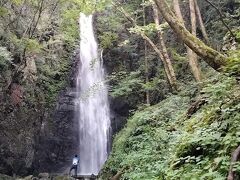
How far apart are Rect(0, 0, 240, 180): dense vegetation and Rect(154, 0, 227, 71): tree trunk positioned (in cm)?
2

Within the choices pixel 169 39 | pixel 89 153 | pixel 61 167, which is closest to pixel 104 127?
pixel 89 153

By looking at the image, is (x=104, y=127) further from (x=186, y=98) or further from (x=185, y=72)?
(x=186, y=98)

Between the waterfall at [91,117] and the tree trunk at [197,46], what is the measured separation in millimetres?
15230

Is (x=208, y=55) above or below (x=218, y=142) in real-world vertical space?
above

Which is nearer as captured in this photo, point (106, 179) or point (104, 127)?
point (106, 179)

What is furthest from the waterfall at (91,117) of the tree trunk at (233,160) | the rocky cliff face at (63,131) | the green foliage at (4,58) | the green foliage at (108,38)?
the tree trunk at (233,160)

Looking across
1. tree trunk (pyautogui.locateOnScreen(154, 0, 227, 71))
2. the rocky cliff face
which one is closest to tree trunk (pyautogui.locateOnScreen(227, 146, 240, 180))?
tree trunk (pyautogui.locateOnScreen(154, 0, 227, 71))

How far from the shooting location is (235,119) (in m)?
3.99

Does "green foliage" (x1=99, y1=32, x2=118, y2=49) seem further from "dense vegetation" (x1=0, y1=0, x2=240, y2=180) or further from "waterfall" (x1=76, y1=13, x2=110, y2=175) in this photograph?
"waterfall" (x1=76, y1=13, x2=110, y2=175)

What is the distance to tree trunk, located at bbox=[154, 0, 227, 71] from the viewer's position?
557 cm

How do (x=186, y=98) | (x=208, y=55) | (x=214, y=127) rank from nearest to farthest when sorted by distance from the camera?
1. (x=214, y=127)
2. (x=208, y=55)
3. (x=186, y=98)

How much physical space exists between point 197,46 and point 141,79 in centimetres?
1439

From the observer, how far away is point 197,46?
564 centimetres

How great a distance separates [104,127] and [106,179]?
1030 centimetres
